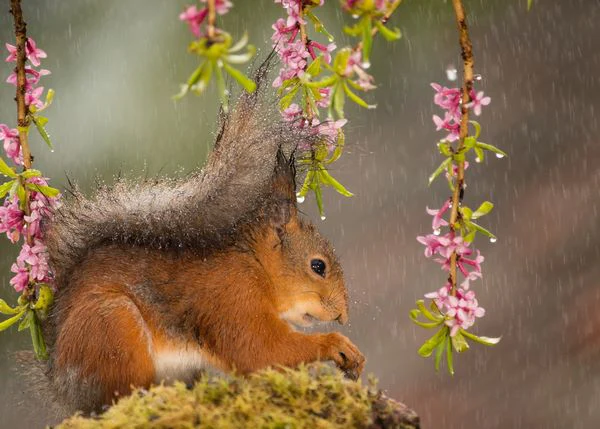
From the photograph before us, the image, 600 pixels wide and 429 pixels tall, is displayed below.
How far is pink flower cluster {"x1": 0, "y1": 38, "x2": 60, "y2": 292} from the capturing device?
6.80 ft

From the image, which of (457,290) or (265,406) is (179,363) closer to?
(265,406)

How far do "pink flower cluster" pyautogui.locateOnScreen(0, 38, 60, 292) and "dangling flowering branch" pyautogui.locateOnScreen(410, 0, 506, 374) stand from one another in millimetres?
864

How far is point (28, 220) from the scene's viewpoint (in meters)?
2.06

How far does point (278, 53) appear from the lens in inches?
85.0

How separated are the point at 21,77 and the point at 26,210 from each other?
0.30m

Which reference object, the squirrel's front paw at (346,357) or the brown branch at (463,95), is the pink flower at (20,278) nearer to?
the squirrel's front paw at (346,357)

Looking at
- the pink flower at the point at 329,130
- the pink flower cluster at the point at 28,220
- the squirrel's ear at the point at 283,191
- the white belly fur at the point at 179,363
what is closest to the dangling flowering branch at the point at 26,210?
the pink flower cluster at the point at 28,220

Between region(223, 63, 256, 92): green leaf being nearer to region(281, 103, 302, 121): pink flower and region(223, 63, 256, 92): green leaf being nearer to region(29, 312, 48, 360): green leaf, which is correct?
region(281, 103, 302, 121): pink flower

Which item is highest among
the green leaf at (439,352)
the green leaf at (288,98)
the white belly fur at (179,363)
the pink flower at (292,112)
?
the pink flower at (292,112)

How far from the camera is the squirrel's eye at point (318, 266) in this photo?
226cm

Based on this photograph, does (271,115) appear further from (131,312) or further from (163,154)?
(163,154)

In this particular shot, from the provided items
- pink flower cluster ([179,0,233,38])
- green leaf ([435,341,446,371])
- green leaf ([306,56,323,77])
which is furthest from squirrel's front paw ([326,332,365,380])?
pink flower cluster ([179,0,233,38])

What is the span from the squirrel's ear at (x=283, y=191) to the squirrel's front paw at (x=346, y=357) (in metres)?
0.34

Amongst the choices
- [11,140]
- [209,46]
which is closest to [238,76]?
[209,46]
